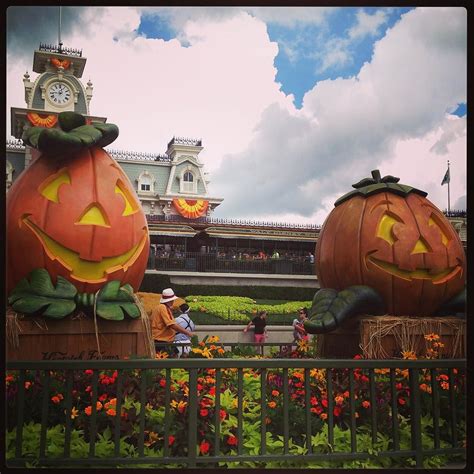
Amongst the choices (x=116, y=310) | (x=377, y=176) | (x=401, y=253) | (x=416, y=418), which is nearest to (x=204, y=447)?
(x=416, y=418)

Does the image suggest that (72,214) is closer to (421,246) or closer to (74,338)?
(74,338)

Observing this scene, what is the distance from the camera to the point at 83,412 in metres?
3.68

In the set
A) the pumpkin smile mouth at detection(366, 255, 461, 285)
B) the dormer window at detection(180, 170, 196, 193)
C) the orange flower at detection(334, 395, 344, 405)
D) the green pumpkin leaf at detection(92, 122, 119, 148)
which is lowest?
the orange flower at detection(334, 395, 344, 405)

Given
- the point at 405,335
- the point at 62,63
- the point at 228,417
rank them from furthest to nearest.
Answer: the point at 62,63, the point at 405,335, the point at 228,417

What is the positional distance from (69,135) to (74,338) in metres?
1.87

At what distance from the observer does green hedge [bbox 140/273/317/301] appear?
18578mm

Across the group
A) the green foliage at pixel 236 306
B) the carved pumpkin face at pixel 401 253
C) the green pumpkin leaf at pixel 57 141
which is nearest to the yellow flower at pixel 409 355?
the carved pumpkin face at pixel 401 253

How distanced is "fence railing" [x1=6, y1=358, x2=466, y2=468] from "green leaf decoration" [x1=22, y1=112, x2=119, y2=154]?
6.63 feet

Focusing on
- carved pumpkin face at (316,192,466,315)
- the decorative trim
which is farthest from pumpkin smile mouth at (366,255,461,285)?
the decorative trim

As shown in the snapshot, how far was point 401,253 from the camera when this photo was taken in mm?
5117

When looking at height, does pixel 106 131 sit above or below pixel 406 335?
above

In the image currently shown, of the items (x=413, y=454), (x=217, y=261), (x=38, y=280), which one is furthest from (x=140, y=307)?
(x=217, y=261)

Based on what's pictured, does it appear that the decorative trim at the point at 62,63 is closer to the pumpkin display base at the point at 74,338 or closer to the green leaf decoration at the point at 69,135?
the green leaf decoration at the point at 69,135

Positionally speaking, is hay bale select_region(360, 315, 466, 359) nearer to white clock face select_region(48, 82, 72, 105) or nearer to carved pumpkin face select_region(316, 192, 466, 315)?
carved pumpkin face select_region(316, 192, 466, 315)
